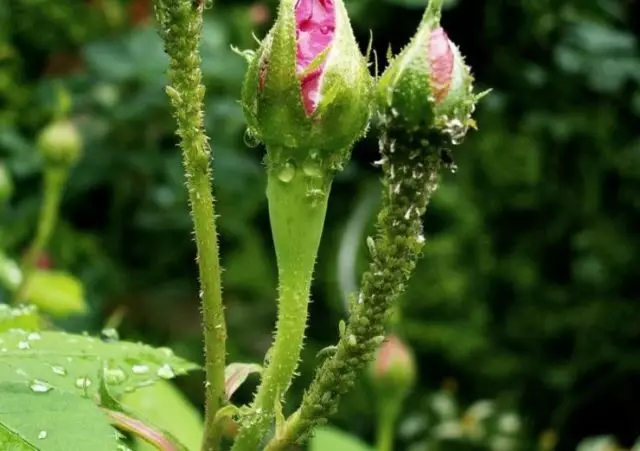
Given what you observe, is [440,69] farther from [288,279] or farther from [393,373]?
[393,373]

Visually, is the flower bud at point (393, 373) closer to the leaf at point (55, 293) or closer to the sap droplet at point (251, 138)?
the leaf at point (55, 293)

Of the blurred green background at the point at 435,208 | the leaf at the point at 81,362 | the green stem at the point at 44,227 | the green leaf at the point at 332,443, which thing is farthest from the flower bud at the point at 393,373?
the leaf at the point at 81,362

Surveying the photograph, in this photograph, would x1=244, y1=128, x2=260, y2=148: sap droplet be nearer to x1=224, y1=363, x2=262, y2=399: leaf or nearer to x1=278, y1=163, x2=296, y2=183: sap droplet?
x1=278, y1=163, x2=296, y2=183: sap droplet

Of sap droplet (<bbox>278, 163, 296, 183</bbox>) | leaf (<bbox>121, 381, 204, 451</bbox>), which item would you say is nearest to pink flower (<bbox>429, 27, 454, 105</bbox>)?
sap droplet (<bbox>278, 163, 296, 183</bbox>)

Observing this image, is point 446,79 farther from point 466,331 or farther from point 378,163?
point 466,331

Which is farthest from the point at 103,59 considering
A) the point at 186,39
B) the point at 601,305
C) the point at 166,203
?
the point at 186,39

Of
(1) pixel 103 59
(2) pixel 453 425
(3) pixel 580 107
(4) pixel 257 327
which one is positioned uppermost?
(3) pixel 580 107
